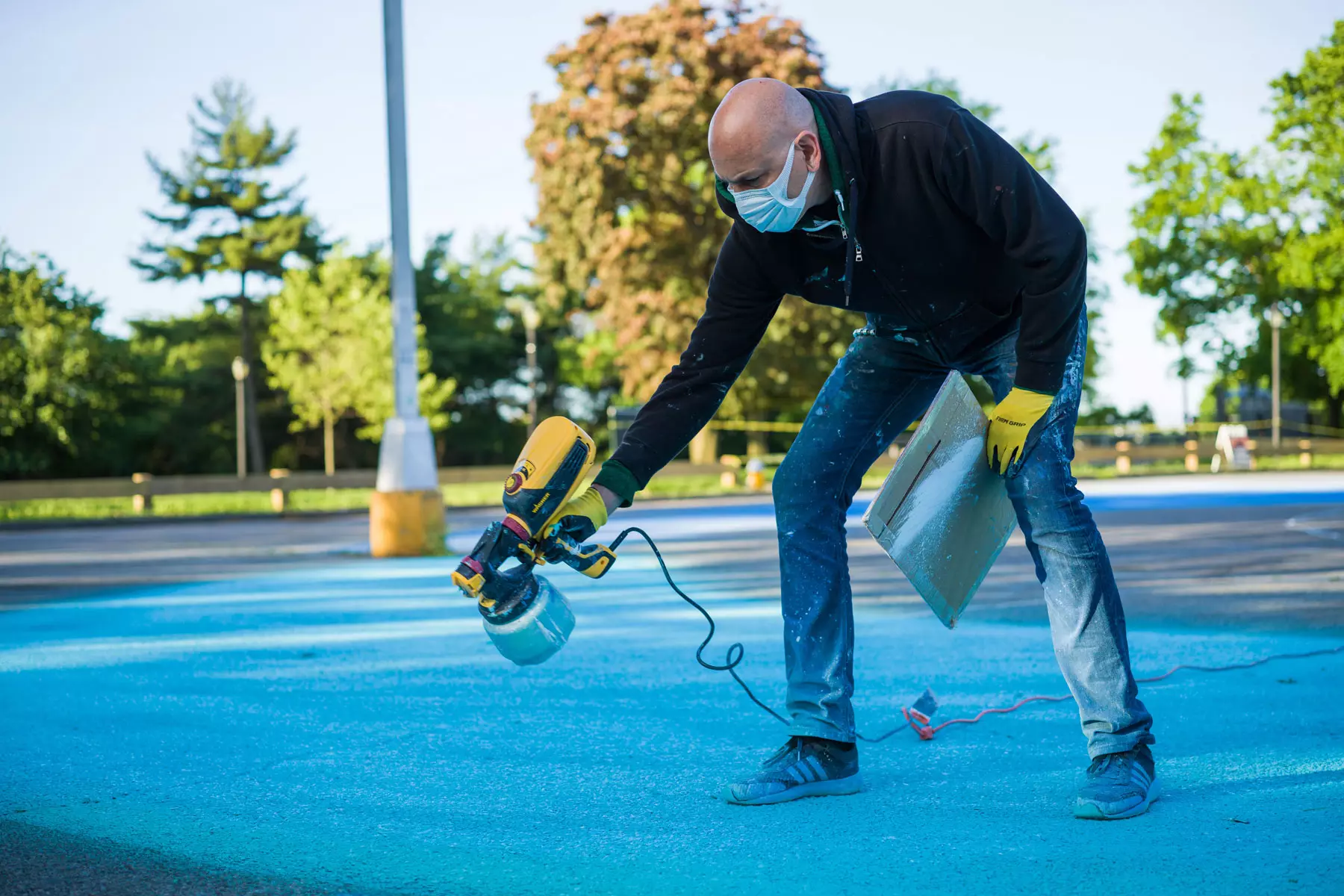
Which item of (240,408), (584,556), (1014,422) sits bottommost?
(584,556)

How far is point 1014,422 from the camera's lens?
281cm

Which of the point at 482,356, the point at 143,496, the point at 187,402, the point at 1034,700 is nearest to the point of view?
the point at 1034,700

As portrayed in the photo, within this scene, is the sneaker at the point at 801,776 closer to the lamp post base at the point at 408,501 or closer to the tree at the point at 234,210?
the lamp post base at the point at 408,501

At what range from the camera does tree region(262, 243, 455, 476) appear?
39156mm

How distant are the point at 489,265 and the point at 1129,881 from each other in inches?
2417

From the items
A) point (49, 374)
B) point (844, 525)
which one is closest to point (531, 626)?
point (844, 525)

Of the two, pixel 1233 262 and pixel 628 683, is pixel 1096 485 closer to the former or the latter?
pixel 628 683

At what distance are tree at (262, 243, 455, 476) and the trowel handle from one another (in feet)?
119

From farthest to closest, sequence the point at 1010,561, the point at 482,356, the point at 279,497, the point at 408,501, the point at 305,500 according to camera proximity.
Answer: the point at 482,356 < the point at 305,500 < the point at 279,497 < the point at 408,501 < the point at 1010,561

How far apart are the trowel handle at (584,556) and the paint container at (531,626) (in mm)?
91

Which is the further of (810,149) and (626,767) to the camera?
(626,767)

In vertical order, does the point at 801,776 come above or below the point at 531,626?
below

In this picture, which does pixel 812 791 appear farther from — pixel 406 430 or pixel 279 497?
pixel 279 497

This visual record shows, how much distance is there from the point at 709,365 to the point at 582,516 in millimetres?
601
